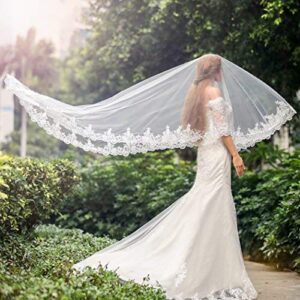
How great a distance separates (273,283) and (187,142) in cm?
216

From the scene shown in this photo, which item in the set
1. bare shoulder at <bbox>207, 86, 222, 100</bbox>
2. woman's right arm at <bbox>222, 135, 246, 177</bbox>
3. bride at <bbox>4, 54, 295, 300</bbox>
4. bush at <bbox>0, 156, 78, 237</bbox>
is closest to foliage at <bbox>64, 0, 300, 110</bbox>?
bride at <bbox>4, 54, 295, 300</bbox>

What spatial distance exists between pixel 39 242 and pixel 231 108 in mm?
3091

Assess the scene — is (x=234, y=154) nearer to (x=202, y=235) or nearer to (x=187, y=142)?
(x=187, y=142)

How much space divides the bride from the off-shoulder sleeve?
0.03 feet

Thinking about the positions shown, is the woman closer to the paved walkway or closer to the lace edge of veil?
the lace edge of veil

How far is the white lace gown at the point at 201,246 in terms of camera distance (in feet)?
21.9

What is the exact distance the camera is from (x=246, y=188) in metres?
11.6

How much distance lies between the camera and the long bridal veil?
7.30m

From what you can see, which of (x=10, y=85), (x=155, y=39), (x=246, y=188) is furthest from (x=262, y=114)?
(x=155, y=39)

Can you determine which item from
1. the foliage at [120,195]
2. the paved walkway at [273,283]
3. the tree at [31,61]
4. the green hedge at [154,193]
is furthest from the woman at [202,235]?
the tree at [31,61]

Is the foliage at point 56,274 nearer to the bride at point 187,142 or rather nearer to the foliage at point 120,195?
the bride at point 187,142

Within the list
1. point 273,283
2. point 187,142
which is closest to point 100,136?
point 187,142

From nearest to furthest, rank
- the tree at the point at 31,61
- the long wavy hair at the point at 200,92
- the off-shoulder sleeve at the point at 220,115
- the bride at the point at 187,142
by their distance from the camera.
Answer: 1. the bride at the point at 187,142
2. the off-shoulder sleeve at the point at 220,115
3. the long wavy hair at the point at 200,92
4. the tree at the point at 31,61

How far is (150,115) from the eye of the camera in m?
7.49
